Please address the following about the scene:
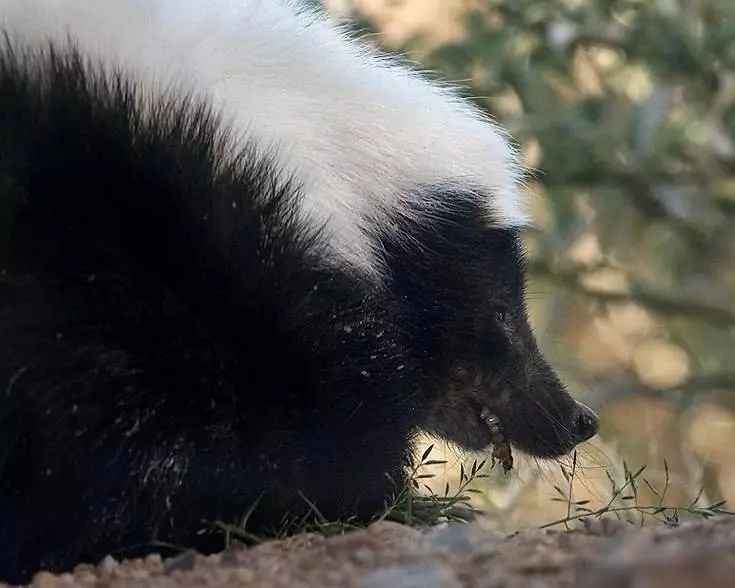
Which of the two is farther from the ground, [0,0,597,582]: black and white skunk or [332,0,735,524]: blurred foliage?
[332,0,735,524]: blurred foliage

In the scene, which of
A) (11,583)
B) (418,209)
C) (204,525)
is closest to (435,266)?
(418,209)

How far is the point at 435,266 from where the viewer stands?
2182mm

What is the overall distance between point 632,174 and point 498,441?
2.62 m

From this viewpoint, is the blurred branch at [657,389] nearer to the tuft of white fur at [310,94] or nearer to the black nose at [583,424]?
the black nose at [583,424]

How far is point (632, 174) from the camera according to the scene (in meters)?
4.80

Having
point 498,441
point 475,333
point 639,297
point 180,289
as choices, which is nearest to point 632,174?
point 639,297

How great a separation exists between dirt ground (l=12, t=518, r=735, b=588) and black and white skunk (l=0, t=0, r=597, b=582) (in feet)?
0.48

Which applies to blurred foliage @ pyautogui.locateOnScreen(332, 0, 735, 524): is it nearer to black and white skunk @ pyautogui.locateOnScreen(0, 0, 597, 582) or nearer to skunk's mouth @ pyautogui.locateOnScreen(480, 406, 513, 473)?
skunk's mouth @ pyautogui.locateOnScreen(480, 406, 513, 473)

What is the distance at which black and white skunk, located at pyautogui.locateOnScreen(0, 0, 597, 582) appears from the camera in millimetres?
1654

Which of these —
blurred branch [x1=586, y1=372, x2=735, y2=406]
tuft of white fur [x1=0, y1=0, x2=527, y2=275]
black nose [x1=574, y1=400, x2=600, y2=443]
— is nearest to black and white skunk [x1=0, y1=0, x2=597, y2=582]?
tuft of white fur [x1=0, y1=0, x2=527, y2=275]

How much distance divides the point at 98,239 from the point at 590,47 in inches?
137

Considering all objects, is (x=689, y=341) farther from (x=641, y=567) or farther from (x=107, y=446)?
(x=641, y=567)

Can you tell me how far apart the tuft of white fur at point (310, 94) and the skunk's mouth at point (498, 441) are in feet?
1.22

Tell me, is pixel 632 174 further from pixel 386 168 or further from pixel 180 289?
pixel 180 289
